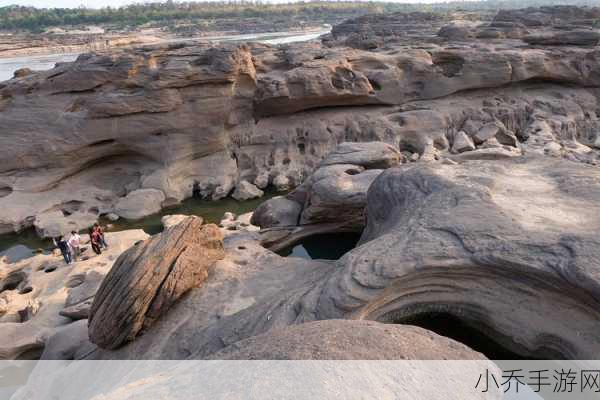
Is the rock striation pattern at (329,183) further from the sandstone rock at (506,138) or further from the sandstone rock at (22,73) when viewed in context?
the sandstone rock at (22,73)

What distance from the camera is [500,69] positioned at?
14.6 metres

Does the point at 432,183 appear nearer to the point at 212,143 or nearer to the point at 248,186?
the point at 248,186

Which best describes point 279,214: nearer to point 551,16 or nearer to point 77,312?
point 77,312

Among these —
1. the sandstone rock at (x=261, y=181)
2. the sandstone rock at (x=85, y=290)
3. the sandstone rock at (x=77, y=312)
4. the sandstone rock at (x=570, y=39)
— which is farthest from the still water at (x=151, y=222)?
the sandstone rock at (x=570, y=39)

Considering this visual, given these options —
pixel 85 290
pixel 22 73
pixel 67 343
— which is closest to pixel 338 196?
pixel 85 290

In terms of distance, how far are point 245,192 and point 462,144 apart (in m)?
6.51

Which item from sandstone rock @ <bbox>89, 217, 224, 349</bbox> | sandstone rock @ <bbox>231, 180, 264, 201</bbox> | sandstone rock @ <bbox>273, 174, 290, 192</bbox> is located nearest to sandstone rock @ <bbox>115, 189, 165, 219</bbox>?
sandstone rock @ <bbox>231, 180, 264, 201</bbox>

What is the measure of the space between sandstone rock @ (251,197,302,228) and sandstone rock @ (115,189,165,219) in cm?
356

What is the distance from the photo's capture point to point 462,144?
13.3 metres

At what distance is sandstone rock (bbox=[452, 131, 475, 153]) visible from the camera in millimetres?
13242

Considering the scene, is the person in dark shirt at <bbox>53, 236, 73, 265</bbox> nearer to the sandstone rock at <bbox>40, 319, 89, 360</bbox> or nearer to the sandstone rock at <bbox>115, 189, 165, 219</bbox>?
the sandstone rock at <bbox>115, 189, 165, 219</bbox>

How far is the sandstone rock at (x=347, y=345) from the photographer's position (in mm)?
2402

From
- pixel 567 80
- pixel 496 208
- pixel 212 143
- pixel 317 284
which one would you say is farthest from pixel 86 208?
pixel 567 80

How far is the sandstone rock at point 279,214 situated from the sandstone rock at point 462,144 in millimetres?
6580
